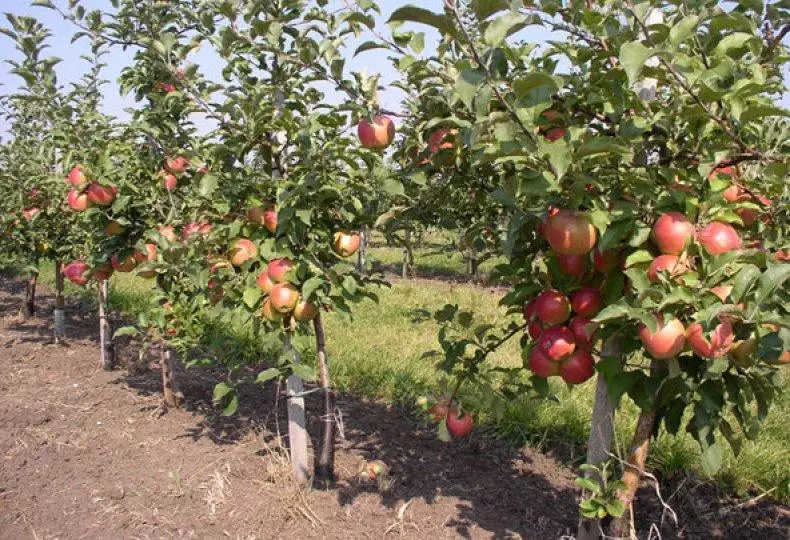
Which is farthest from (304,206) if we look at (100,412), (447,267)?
(447,267)

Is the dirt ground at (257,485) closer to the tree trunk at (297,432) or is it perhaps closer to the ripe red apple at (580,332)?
the tree trunk at (297,432)

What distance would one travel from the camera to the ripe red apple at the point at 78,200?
3240mm

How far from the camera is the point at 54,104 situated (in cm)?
320

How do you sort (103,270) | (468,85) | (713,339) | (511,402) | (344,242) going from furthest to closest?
(103,270) < (511,402) < (344,242) < (713,339) < (468,85)

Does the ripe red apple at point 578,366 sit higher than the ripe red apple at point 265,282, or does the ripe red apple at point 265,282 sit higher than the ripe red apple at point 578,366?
the ripe red apple at point 265,282

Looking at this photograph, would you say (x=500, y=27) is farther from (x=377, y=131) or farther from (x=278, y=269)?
(x=278, y=269)

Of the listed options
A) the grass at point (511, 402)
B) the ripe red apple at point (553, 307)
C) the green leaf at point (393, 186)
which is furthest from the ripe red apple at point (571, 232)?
the grass at point (511, 402)

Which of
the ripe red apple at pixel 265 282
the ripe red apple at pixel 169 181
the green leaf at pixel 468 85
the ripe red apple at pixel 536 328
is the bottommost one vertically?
the ripe red apple at pixel 536 328

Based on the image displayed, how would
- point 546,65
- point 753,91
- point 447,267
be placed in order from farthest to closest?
point 447,267, point 546,65, point 753,91

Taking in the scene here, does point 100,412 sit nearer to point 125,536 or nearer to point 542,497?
point 125,536

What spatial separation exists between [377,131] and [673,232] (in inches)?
35.2

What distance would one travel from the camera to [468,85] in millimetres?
1133

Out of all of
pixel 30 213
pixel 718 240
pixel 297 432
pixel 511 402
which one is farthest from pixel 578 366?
pixel 30 213

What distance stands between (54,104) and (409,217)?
2.21 meters
